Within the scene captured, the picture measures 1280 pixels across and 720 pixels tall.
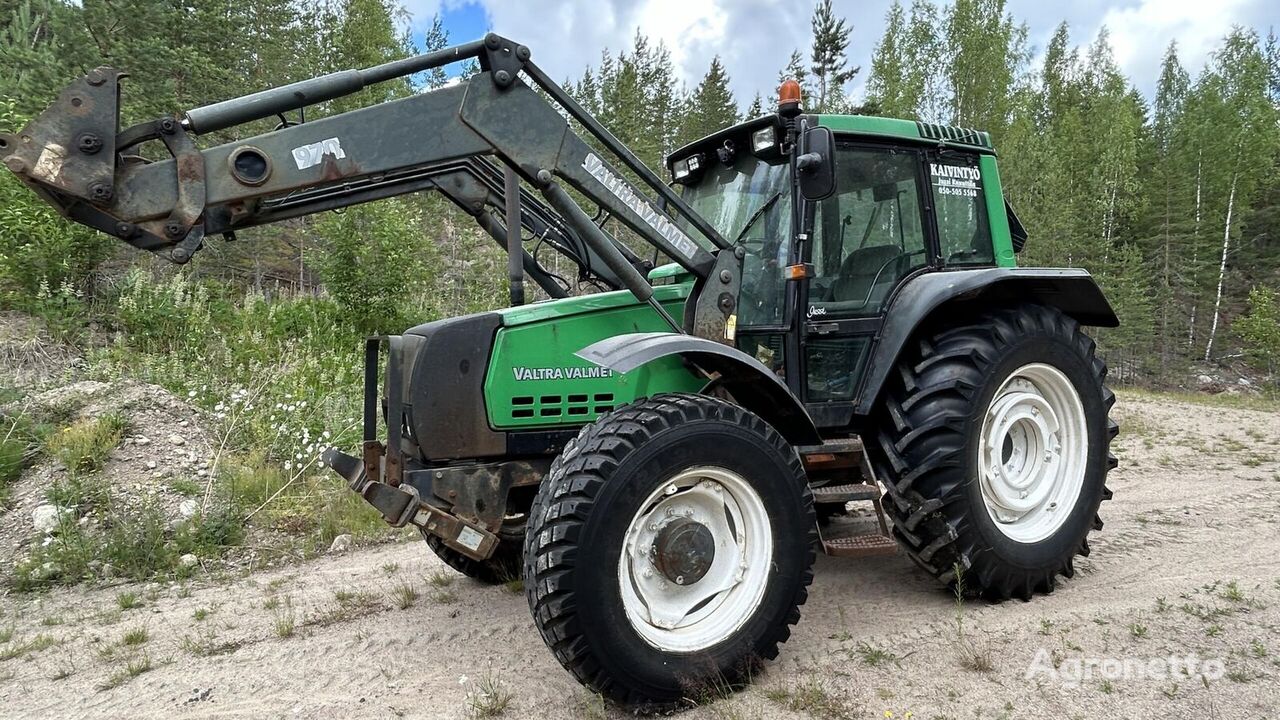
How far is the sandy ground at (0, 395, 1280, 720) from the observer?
9.06 feet

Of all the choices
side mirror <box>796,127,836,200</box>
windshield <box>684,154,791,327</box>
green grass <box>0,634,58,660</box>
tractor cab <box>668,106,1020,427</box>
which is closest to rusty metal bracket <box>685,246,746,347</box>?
tractor cab <box>668,106,1020,427</box>

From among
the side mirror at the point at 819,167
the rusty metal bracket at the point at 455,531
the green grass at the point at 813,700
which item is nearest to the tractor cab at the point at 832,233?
the side mirror at the point at 819,167

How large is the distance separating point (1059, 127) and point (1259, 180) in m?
7.59

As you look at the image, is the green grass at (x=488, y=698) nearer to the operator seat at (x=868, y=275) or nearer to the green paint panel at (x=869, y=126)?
the operator seat at (x=868, y=275)

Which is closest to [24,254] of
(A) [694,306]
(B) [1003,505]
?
(A) [694,306]

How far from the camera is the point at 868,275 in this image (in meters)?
3.96

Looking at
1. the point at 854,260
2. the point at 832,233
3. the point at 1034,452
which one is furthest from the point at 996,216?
the point at 1034,452

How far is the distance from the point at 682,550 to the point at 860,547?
93cm

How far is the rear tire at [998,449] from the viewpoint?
3.55 meters

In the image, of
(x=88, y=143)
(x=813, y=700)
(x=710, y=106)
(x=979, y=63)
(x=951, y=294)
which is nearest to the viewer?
(x=88, y=143)

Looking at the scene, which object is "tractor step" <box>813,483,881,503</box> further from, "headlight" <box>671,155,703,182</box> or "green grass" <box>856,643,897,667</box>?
"headlight" <box>671,155,703,182</box>

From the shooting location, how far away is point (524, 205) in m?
4.20

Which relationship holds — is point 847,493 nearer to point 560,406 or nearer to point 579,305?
point 560,406

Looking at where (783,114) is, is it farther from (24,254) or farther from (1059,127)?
(1059,127)
